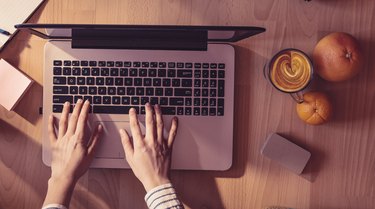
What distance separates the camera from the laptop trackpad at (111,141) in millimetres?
870

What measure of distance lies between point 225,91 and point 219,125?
70 millimetres

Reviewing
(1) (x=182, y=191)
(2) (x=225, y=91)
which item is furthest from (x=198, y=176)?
(2) (x=225, y=91)

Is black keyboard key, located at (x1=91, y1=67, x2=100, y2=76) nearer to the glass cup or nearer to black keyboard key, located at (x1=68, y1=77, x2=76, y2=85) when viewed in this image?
black keyboard key, located at (x1=68, y1=77, x2=76, y2=85)

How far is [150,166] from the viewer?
2.86 ft

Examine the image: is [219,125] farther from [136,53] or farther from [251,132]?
[136,53]

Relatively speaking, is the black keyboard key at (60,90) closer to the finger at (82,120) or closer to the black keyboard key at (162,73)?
the finger at (82,120)

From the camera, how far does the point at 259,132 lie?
901 millimetres

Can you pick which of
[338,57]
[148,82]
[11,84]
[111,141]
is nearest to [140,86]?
[148,82]

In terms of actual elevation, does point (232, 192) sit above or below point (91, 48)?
below

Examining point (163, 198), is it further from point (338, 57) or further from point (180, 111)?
point (338, 57)

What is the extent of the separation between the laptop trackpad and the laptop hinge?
156 mm

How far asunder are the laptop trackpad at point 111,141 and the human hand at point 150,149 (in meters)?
0.01

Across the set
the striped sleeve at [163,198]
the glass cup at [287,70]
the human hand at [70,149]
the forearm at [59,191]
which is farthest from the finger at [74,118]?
the glass cup at [287,70]

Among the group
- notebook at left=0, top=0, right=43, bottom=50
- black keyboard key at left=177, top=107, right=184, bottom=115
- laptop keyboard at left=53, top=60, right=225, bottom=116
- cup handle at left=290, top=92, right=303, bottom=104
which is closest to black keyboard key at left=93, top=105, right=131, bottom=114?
laptop keyboard at left=53, top=60, right=225, bottom=116
